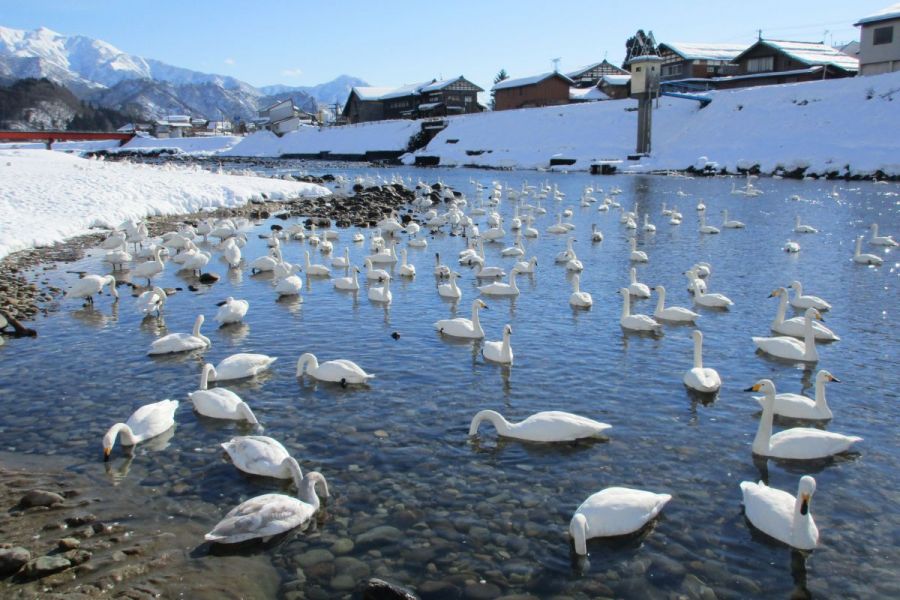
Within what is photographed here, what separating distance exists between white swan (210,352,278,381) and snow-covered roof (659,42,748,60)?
86104 mm

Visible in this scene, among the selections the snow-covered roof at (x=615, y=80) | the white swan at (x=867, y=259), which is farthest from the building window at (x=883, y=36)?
the white swan at (x=867, y=259)

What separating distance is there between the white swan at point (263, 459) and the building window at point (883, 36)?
71711 mm

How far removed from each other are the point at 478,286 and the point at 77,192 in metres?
19.8

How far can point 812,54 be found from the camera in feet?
256

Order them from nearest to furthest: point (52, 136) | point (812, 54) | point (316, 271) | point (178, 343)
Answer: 1. point (178, 343)
2. point (316, 271)
3. point (812, 54)
4. point (52, 136)

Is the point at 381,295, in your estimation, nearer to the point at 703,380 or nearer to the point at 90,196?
the point at 703,380

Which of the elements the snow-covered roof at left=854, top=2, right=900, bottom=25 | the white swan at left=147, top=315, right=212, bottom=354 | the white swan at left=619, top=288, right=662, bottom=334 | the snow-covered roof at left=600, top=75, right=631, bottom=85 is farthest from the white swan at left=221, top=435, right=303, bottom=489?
the snow-covered roof at left=600, top=75, right=631, bottom=85

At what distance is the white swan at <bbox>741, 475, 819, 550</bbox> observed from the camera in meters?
6.70

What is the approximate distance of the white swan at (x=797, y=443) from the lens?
337 inches

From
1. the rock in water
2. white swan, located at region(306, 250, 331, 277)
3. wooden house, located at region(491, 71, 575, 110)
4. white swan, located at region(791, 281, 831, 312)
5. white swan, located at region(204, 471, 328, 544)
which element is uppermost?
wooden house, located at region(491, 71, 575, 110)

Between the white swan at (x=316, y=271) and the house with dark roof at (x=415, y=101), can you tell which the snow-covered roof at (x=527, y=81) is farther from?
the white swan at (x=316, y=271)

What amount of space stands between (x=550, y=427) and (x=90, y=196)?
26.7 metres

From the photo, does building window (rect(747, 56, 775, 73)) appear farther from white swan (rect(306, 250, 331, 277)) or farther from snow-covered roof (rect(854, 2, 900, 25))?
white swan (rect(306, 250, 331, 277))

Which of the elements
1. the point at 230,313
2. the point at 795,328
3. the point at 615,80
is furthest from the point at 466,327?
the point at 615,80
